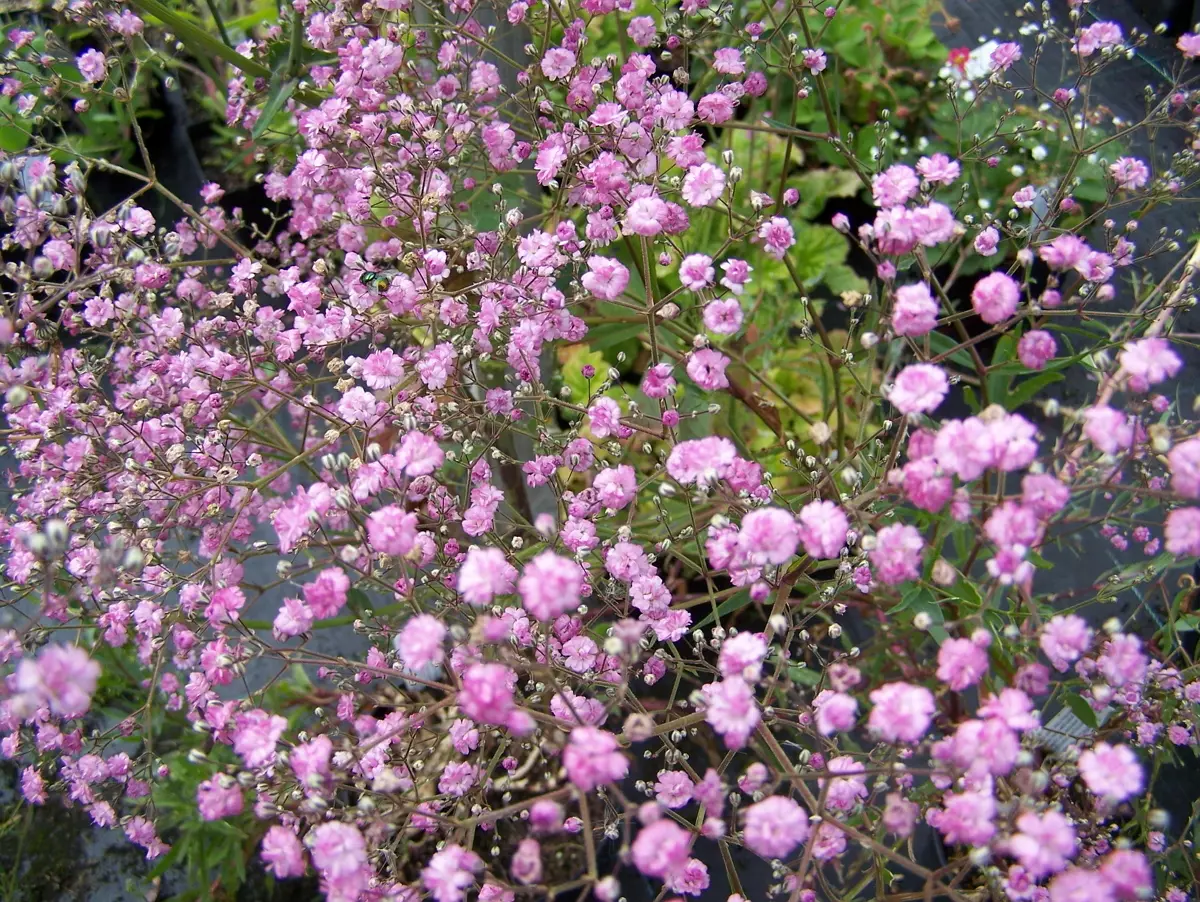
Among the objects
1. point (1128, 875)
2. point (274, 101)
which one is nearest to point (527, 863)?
point (1128, 875)

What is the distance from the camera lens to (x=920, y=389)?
1215mm

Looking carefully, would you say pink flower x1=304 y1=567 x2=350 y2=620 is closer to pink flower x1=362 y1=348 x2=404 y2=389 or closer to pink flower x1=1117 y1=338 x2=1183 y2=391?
pink flower x1=362 y1=348 x2=404 y2=389

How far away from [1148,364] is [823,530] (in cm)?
49

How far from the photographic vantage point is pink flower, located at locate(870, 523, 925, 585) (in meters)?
1.20

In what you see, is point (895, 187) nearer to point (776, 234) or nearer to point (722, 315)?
point (776, 234)

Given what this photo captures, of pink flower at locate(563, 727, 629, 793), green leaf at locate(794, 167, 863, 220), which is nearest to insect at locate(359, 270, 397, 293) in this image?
pink flower at locate(563, 727, 629, 793)

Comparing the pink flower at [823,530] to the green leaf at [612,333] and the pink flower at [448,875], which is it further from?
the green leaf at [612,333]

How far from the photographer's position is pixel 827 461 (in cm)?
152

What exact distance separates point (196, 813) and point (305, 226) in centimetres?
146

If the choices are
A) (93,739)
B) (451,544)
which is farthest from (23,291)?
(451,544)

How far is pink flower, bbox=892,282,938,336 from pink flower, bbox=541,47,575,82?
97 cm

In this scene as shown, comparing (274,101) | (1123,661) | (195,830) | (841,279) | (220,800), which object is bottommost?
(195,830)

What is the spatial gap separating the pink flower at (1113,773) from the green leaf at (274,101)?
6.08 ft

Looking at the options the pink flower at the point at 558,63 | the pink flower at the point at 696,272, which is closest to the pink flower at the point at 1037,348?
the pink flower at the point at 696,272
